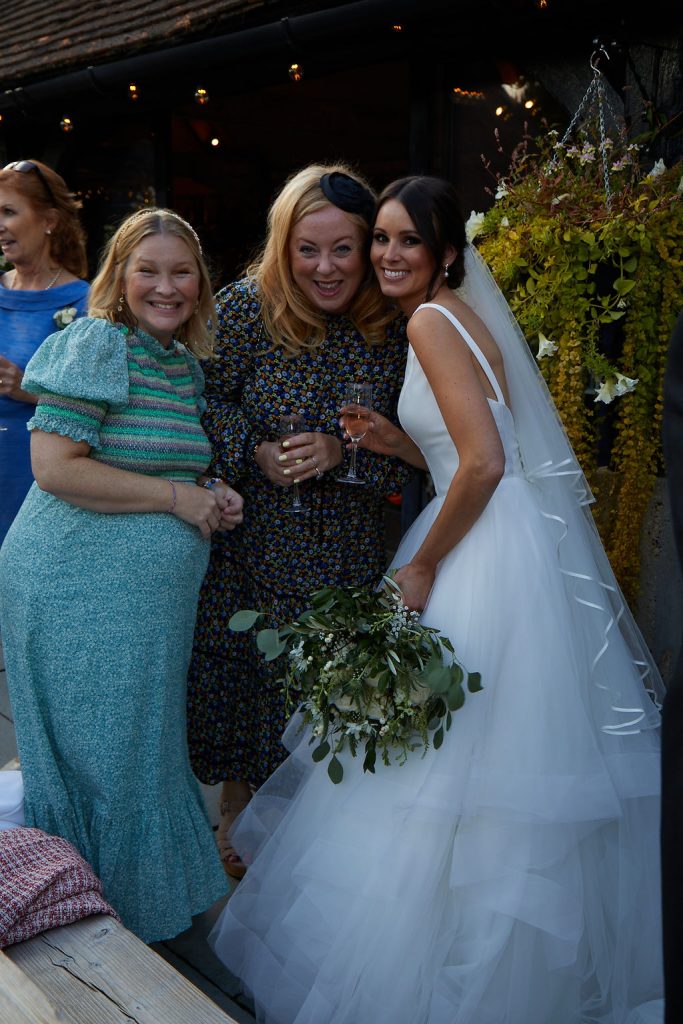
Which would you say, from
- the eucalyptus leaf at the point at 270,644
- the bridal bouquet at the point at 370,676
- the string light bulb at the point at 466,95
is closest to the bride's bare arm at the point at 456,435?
the bridal bouquet at the point at 370,676

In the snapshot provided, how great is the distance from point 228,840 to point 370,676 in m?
1.39

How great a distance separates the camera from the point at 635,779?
241 centimetres

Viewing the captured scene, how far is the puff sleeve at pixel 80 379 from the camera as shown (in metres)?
2.40

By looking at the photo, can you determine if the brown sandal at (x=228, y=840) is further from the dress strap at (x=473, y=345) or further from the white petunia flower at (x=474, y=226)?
the white petunia flower at (x=474, y=226)

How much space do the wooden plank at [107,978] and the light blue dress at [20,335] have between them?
2189mm

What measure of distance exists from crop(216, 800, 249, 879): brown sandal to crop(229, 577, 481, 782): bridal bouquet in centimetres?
108

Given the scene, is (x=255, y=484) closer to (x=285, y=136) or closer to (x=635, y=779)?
(x=635, y=779)

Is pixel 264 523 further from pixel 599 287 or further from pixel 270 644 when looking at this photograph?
pixel 599 287

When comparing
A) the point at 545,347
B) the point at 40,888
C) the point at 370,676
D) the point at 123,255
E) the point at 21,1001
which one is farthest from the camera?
the point at 545,347

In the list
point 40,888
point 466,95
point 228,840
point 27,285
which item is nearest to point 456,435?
point 40,888

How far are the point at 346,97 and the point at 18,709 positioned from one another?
5.84 m

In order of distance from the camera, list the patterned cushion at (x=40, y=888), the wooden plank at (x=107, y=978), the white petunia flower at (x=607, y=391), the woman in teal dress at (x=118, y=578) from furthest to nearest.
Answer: the white petunia flower at (x=607, y=391) → the woman in teal dress at (x=118, y=578) → the patterned cushion at (x=40, y=888) → the wooden plank at (x=107, y=978)

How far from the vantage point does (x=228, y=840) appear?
3.29 metres

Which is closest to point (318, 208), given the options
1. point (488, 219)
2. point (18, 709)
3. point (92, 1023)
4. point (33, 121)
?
point (488, 219)
